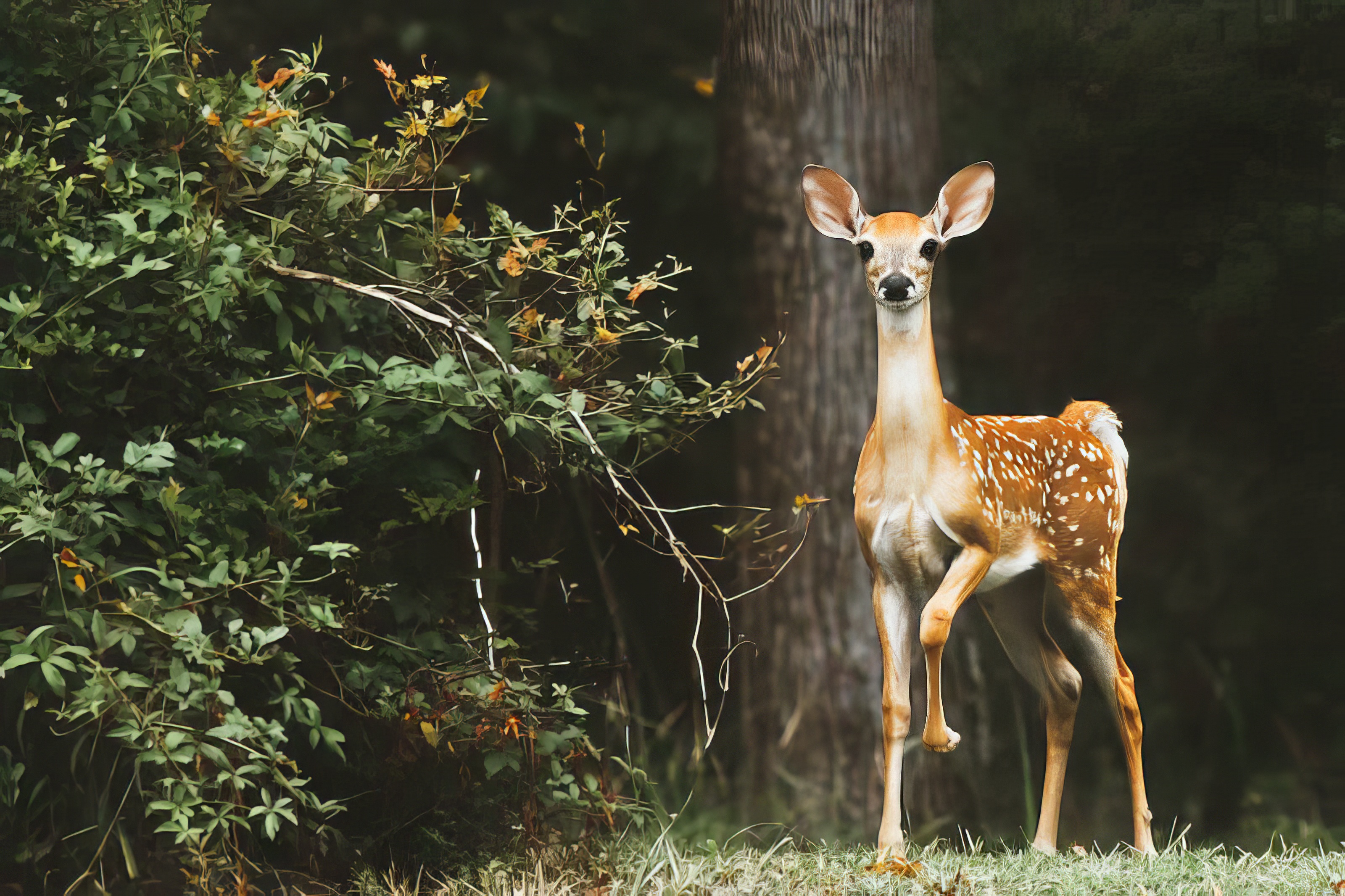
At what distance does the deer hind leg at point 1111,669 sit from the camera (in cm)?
368

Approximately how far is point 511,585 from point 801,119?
179 cm

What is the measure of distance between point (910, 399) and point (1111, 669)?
1031 millimetres

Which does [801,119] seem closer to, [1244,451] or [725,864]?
[1244,451]

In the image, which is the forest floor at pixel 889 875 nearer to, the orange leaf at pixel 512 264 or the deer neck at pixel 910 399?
the deer neck at pixel 910 399

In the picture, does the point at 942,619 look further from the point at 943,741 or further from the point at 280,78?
the point at 280,78

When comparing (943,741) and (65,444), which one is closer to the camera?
(65,444)

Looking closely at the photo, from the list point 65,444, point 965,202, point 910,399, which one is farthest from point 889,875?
point 65,444

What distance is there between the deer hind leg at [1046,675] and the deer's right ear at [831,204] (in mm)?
1171

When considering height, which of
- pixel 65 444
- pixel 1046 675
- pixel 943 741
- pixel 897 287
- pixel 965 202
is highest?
pixel 965 202

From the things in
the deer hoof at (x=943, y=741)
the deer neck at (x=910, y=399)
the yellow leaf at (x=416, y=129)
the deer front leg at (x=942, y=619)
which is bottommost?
the deer hoof at (x=943, y=741)

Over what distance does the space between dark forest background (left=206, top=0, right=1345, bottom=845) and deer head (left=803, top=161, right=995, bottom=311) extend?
35 cm

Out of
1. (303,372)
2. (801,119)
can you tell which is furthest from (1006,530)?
(303,372)

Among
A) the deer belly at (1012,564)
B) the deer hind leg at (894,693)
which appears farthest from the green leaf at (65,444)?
the deer belly at (1012,564)

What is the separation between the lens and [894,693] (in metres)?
3.59
